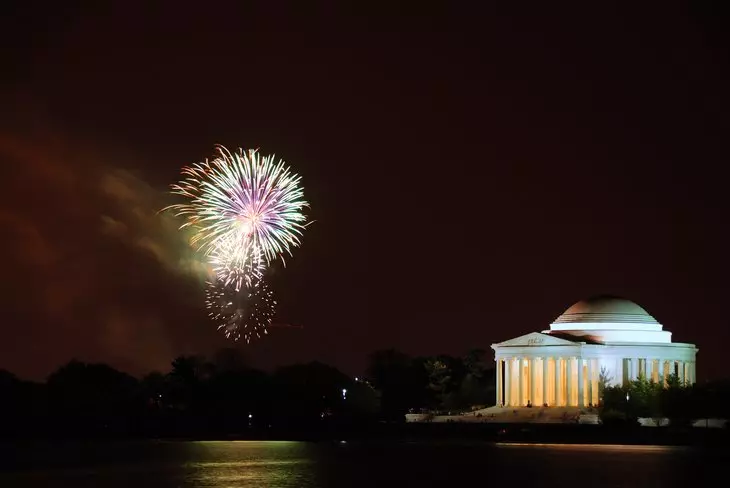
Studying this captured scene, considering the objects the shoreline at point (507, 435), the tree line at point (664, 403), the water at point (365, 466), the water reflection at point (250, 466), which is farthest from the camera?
the tree line at point (664, 403)

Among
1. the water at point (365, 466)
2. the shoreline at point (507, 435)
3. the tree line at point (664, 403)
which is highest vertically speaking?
the tree line at point (664, 403)

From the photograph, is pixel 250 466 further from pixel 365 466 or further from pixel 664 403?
pixel 664 403

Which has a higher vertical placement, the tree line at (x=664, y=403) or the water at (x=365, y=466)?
the tree line at (x=664, y=403)

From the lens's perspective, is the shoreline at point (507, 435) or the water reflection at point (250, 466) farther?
the shoreline at point (507, 435)

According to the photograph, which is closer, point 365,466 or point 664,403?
point 365,466

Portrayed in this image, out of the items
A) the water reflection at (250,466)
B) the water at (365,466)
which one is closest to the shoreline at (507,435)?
the water at (365,466)

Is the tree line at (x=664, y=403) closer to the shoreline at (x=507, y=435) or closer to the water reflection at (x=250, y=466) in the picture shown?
the shoreline at (x=507, y=435)

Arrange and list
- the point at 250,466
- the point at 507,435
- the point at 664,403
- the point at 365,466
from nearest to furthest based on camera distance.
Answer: the point at 365,466
the point at 250,466
the point at 507,435
the point at 664,403

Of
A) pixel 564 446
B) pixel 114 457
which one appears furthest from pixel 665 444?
pixel 114 457

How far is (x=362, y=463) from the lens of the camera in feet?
448

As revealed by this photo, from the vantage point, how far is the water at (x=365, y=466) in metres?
115

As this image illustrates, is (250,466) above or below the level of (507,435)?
below

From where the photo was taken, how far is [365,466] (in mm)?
132000

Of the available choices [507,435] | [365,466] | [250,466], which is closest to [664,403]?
[507,435]
